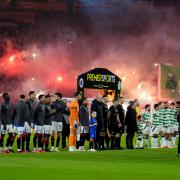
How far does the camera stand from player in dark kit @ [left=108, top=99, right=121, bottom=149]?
26156 millimetres

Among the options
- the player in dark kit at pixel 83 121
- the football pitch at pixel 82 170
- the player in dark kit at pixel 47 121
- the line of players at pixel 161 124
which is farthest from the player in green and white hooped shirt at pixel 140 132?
the football pitch at pixel 82 170

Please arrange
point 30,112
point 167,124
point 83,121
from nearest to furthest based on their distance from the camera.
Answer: point 30,112, point 83,121, point 167,124

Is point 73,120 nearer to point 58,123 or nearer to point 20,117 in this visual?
point 58,123

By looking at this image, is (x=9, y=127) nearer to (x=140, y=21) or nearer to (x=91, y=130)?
(x=91, y=130)

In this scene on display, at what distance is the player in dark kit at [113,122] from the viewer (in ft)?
85.8

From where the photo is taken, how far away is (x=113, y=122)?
1032 inches

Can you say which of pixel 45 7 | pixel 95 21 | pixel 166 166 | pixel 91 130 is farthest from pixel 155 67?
pixel 166 166

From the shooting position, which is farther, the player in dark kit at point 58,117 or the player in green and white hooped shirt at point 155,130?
the player in green and white hooped shirt at point 155,130

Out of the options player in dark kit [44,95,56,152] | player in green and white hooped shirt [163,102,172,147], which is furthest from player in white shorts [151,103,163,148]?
player in dark kit [44,95,56,152]

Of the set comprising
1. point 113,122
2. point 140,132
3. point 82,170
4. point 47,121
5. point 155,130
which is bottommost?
point 82,170

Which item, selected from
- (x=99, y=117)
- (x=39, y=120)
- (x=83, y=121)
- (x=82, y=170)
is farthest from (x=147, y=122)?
(x=82, y=170)

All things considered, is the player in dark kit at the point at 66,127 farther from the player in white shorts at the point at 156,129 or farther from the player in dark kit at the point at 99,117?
the player in white shorts at the point at 156,129

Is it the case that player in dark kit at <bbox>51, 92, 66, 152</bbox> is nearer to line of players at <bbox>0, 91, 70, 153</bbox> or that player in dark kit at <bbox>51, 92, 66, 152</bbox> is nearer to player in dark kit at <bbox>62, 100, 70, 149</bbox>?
line of players at <bbox>0, 91, 70, 153</bbox>

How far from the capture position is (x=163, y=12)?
236ft
